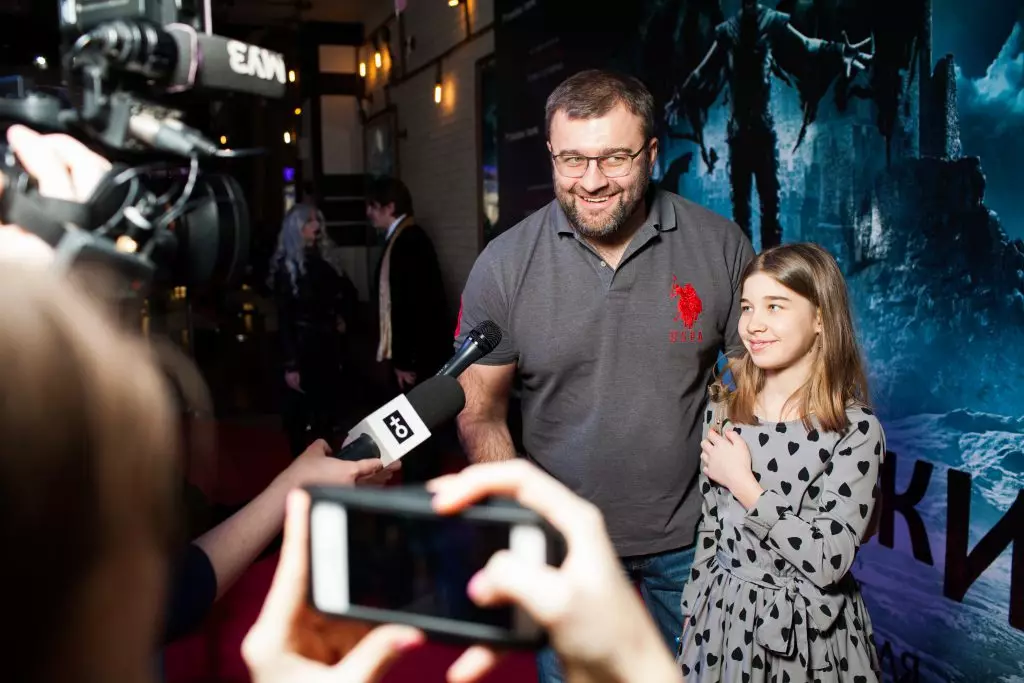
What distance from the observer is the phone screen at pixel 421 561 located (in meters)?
0.60

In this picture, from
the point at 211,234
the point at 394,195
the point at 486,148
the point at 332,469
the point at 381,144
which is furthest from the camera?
the point at 381,144

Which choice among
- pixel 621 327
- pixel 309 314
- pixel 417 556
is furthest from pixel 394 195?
pixel 417 556

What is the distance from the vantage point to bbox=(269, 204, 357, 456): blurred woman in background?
4.53m

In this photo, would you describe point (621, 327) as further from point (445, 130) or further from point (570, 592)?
point (445, 130)

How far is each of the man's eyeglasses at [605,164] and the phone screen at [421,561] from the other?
1480mm

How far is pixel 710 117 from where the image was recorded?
319cm

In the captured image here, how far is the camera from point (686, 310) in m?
2.00

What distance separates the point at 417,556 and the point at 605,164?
4.93 ft

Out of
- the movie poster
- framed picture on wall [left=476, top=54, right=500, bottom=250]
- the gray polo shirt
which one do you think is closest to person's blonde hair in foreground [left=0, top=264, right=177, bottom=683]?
the gray polo shirt

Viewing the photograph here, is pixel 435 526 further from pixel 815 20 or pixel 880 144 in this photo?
pixel 815 20

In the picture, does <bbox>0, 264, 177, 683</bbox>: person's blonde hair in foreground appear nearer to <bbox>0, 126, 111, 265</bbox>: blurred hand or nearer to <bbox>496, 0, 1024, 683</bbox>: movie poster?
<bbox>0, 126, 111, 265</bbox>: blurred hand

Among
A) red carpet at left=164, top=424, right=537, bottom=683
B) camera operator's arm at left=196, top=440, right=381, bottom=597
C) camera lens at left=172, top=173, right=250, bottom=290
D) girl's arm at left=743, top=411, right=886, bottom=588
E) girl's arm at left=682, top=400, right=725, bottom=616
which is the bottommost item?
red carpet at left=164, top=424, right=537, bottom=683

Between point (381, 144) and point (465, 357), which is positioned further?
point (381, 144)

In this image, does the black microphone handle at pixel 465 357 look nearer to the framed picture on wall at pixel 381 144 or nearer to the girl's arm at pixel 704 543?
the girl's arm at pixel 704 543
